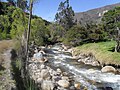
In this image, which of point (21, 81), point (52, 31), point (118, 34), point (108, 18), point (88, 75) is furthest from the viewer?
point (52, 31)

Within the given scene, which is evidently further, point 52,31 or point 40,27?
point 52,31

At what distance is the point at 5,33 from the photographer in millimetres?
46781

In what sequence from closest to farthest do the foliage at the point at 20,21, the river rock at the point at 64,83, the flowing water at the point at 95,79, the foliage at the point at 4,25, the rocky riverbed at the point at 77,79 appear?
1. the rocky riverbed at the point at 77,79
2. the river rock at the point at 64,83
3. the foliage at the point at 20,21
4. the flowing water at the point at 95,79
5. the foliage at the point at 4,25

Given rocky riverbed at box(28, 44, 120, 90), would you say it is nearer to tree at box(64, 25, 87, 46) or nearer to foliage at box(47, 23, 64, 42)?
tree at box(64, 25, 87, 46)

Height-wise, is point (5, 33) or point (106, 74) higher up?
point (5, 33)

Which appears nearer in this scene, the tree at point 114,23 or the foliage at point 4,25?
the tree at point 114,23

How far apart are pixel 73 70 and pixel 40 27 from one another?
30500 millimetres

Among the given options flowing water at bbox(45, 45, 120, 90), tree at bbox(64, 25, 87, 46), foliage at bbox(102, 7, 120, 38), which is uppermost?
foliage at bbox(102, 7, 120, 38)

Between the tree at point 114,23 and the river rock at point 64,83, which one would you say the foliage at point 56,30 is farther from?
the river rock at point 64,83

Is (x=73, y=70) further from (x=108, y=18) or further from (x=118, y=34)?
(x=108, y=18)

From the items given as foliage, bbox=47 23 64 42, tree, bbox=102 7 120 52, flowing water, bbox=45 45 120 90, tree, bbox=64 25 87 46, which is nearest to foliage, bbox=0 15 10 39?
tree, bbox=64 25 87 46

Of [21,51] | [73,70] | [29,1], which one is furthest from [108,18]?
[29,1]

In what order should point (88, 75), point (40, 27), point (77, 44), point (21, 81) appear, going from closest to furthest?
point (21, 81) → point (88, 75) → point (77, 44) → point (40, 27)

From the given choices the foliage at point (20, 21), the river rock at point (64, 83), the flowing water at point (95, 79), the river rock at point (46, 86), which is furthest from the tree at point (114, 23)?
the river rock at point (46, 86)
